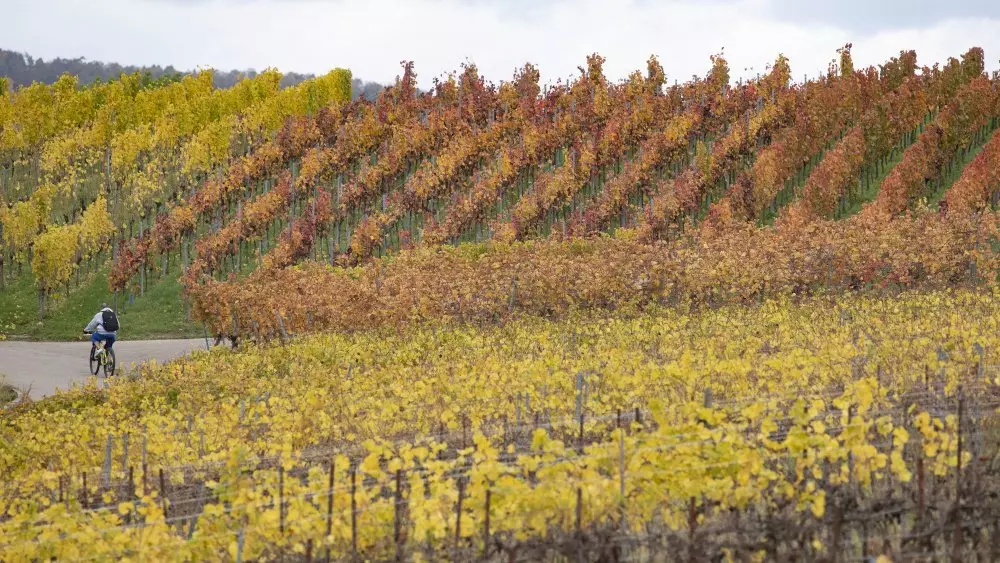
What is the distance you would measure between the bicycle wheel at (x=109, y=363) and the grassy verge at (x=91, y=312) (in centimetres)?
1474

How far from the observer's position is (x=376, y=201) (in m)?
57.8

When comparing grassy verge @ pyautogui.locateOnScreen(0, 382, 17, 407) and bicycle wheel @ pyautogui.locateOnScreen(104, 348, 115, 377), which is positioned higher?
bicycle wheel @ pyautogui.locateOnScreen(104, 348, 115, 377)

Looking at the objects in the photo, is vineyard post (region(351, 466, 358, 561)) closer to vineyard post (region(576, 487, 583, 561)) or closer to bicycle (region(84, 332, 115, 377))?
vineyard post (region(576, 487, 583, 561))

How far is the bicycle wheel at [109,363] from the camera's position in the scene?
3161 centimetres

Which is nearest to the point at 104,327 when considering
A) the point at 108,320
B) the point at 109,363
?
the point at 108,320

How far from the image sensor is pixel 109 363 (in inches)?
1261

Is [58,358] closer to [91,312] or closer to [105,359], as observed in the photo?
[105,359]

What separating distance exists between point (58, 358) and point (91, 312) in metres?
13.7

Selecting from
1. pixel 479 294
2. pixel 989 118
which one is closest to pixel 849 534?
pixel 479 294

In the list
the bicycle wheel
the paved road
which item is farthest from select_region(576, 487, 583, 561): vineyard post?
the bicycle wheel

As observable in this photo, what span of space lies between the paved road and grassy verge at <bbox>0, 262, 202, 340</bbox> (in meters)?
2.55

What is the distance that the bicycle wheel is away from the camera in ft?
104

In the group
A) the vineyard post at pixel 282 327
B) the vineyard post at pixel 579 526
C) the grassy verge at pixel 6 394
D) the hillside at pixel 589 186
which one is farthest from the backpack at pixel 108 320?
the vineyard post at pixel 579 526

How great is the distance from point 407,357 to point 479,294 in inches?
316
